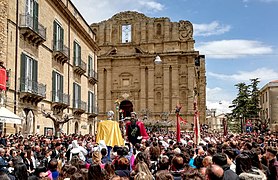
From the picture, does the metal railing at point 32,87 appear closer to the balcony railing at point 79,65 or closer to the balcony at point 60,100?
the balcony at point 60,100

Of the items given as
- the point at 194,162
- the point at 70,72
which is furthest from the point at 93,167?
the point at 70,72

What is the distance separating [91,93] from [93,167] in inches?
1326

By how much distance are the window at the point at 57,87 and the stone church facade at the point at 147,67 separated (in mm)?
27540

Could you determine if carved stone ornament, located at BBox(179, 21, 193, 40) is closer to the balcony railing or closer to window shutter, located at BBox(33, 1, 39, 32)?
the balcony railing

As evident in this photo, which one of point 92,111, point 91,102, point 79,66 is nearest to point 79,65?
point 79,66

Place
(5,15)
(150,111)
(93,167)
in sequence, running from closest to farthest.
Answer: (93,167), (5,15), (150,111)

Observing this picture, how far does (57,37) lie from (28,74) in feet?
20.9

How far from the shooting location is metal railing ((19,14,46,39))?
20.8 metres

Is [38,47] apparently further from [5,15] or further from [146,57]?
[146,57]

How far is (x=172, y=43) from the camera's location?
188 ft

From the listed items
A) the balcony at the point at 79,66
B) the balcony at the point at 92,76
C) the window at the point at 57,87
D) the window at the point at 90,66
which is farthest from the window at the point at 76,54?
the window at the point at 90,66

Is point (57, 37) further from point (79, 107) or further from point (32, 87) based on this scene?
point (79, 107)

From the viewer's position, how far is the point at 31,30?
21016 millimetres

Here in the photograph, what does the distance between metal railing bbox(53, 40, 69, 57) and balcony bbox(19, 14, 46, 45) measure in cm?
279
